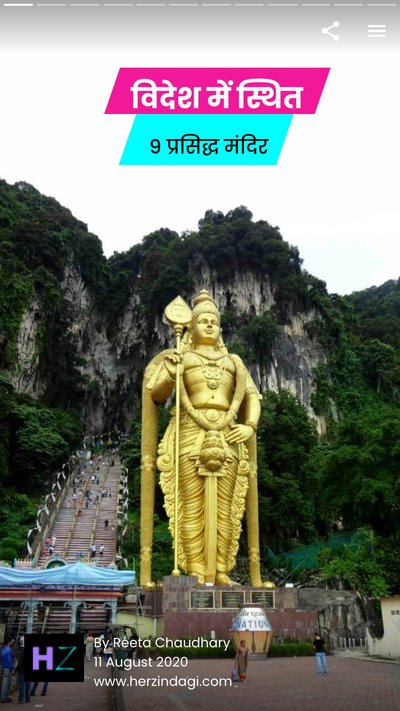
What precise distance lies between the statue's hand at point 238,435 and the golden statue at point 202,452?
0.02 m

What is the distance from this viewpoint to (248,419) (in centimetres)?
1216

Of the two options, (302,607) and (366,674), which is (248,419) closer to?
(302,607)

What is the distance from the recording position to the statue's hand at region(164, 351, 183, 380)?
11.9 metres

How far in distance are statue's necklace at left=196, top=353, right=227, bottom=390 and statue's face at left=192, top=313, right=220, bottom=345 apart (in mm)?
455

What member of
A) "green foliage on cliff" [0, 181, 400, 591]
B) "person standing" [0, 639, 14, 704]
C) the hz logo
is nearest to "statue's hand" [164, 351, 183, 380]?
"person standing" [0, 639, 14, 704]

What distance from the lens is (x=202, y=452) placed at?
1127cm

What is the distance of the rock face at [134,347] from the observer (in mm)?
33156

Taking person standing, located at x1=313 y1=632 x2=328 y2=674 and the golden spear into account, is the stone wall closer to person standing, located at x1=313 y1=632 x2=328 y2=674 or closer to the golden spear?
the golden spear

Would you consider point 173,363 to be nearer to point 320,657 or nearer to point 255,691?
point 320,657

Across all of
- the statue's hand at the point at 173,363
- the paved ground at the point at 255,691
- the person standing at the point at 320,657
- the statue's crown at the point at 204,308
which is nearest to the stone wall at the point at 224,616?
the paved ground at the point at 255,691

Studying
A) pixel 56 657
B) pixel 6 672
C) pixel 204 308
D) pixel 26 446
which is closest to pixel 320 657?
pixel 6 672

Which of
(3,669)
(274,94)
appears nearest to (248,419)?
(3,669)

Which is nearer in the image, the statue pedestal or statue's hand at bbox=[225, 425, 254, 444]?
the statue pedestal

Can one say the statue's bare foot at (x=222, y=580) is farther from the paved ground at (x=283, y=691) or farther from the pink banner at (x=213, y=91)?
the pink banner at (x=213, y=91)
